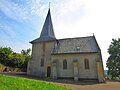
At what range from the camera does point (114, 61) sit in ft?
105

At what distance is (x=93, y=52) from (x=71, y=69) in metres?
5.74

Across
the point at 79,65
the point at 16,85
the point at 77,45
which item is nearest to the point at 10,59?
the point at 77,45

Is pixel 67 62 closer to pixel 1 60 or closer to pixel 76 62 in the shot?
pixel 76 62

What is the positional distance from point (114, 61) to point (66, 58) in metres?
15.9

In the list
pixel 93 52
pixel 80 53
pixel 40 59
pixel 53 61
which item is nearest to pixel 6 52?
pixel 40 59

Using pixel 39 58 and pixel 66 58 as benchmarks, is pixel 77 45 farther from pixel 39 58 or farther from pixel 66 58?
pixel 39 58

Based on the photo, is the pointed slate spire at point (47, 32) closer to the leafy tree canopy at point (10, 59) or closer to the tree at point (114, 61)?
the leafy tree canopy at point (10, 59)

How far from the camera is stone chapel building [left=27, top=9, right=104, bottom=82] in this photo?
22656 mm

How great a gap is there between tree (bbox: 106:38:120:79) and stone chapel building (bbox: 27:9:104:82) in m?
10.2

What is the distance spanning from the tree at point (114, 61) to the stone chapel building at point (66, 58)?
10230 mm

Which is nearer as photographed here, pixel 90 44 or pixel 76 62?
pixel 76 62

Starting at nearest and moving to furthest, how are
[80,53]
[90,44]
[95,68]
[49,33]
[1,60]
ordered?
[95,68]
[80,53]
[90,44]
[49,33]
[1,60]

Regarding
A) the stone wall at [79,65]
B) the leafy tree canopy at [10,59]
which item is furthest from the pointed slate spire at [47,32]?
the leafy tree canopy at [10,59]

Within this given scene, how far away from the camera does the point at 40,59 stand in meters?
26.6
